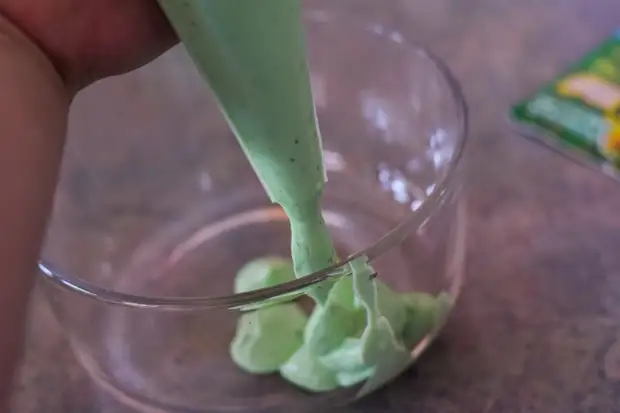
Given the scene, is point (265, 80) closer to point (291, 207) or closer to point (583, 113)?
point (291, 207)

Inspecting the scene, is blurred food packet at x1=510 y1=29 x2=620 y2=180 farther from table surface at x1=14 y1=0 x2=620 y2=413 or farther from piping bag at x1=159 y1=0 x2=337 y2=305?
piping bag at x1=159 y1=0 x2=337 y2=305

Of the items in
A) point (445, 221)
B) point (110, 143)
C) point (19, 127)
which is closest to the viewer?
point (19, 127)

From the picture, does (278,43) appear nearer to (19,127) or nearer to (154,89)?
(19,127)

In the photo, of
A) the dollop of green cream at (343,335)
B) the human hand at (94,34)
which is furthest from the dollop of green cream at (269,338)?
the human hand at (94,34)

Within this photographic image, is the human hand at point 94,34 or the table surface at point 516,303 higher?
the human hand at point 94,34

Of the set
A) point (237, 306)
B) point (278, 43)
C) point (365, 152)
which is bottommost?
point (365, 152)

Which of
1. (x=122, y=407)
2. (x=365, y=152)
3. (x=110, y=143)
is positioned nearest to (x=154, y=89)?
(x=110, y=143)

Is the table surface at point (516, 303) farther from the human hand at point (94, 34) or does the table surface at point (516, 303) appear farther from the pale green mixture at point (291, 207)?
the human hand at point (94, 34)
